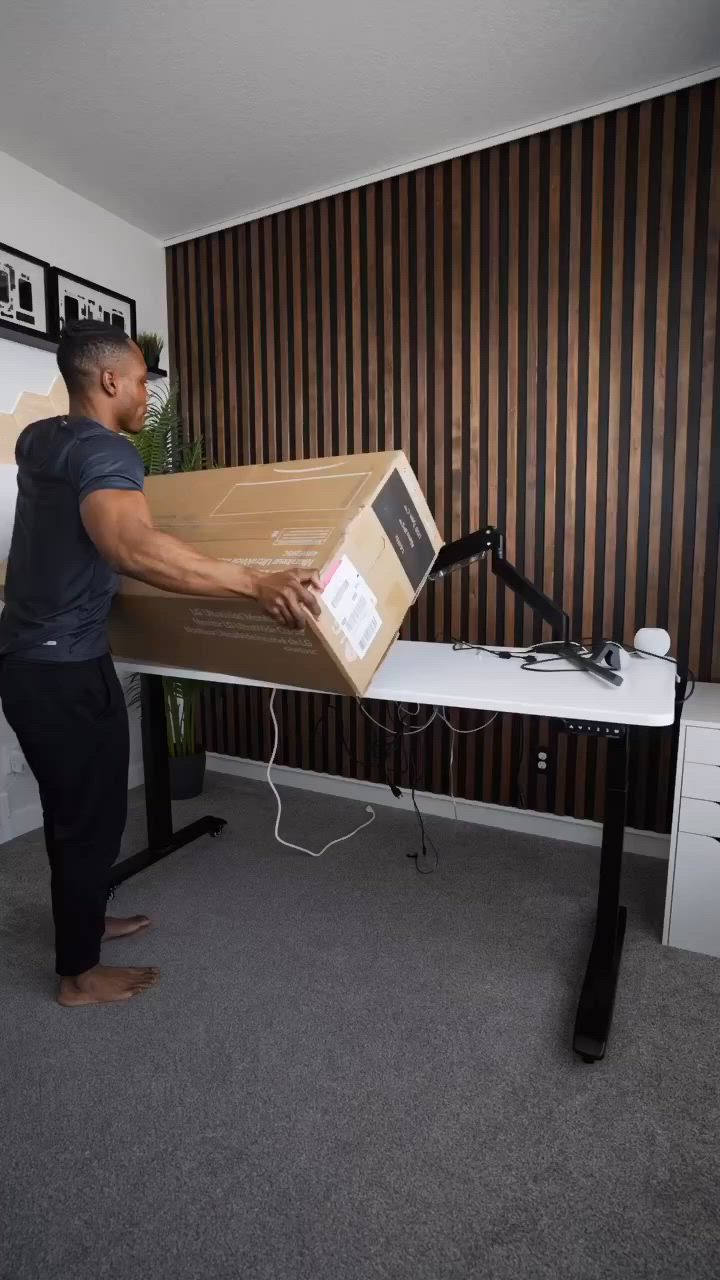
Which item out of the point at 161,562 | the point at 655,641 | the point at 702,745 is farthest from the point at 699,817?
the point at 161,562

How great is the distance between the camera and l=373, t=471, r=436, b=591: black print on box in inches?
60.2

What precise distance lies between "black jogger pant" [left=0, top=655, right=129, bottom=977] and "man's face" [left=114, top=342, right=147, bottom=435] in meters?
0.55

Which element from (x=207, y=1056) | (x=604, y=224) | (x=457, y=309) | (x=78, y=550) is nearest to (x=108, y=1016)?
(x=207, y=1056)

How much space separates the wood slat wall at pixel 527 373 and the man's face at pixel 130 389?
1.38 meters

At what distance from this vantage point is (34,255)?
8.67 feet

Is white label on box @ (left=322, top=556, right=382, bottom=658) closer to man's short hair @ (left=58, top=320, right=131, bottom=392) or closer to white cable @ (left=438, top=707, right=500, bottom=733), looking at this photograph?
man's short hair @ (left=58, top=320, right=131, bottom=392)

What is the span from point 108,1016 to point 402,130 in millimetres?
2858

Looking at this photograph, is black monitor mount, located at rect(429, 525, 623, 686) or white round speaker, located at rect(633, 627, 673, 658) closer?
black monitor mount, located at rect(429, 525, 623, 686)

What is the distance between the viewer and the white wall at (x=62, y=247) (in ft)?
8.39

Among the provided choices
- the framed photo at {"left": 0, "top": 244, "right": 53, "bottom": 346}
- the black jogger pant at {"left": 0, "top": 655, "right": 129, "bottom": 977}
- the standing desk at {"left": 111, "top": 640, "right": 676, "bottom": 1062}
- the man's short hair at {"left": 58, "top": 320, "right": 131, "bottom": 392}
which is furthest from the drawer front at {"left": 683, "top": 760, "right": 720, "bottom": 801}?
the framed photo at {"left": 0, "top": 244, "right": 53, "bottom": 346}

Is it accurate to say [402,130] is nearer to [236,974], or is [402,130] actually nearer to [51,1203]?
[236,974]

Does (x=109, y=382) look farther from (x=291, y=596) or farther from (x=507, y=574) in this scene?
(x=507, y=574)

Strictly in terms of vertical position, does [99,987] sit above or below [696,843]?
below

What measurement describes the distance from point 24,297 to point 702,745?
2753 millimetres
